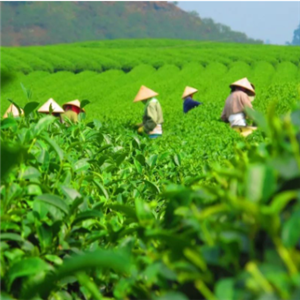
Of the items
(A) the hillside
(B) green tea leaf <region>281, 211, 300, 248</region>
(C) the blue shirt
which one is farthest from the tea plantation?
(A) the hillside

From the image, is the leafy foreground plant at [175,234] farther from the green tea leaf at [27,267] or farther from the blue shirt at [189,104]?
the blue shirt at [189,104]

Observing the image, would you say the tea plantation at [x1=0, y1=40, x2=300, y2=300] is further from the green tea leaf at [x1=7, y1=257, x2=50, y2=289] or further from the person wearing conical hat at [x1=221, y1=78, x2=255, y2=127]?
the person wearing conical hat at [x1=221, y1=78, x2=255, y2=127]

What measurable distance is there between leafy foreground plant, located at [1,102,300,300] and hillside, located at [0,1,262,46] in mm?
107705

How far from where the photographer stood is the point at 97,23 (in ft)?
424

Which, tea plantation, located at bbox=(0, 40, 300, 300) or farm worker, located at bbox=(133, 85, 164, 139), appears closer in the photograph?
tea plantation, located at bbox=(0, 40, 300, 300)

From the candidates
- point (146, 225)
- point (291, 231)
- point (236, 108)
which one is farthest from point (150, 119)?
point (291, 231)

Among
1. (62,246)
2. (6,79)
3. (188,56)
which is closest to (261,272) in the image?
(6,79)

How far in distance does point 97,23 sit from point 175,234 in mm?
131385

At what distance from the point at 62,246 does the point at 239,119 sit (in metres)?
7.96

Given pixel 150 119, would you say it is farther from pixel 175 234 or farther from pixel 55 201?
pixel 175 234

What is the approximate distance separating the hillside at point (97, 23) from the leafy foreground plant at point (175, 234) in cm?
10770

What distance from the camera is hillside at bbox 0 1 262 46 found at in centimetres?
11738

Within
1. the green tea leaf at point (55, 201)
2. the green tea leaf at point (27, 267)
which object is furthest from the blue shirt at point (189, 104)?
the green tea leaf at point (27, 267)

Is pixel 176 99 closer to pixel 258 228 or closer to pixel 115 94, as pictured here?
pixel 115 94
